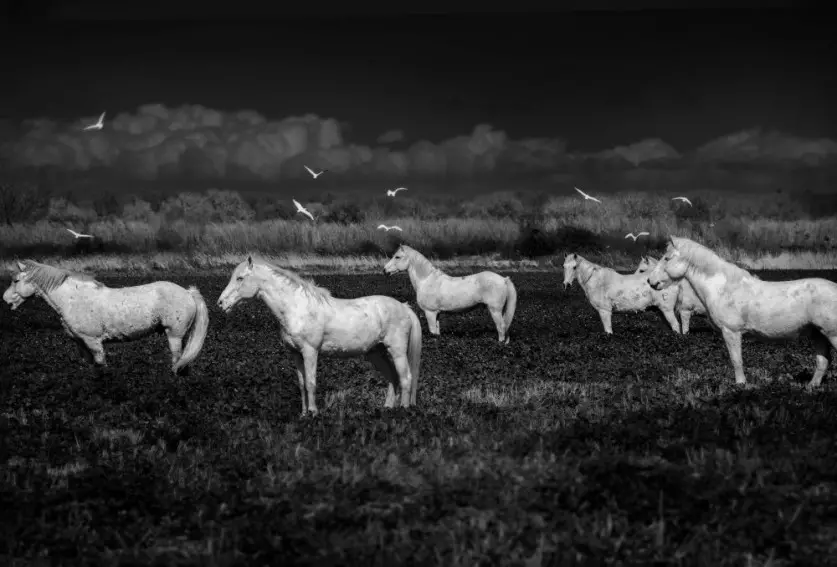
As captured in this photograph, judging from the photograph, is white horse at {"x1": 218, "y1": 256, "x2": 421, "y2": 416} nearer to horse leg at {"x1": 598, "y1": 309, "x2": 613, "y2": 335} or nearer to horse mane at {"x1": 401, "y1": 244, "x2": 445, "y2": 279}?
horse mane at {"x1": 401, "y1": 244, "x2": 445, "y2": 279}

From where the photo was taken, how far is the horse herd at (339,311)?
45.8ft

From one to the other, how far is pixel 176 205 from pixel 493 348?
108555 millimetres

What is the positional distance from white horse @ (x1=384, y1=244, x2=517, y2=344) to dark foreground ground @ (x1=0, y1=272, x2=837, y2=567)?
21.4 ft

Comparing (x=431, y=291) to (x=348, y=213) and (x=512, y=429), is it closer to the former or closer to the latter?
(x=512, y=429)

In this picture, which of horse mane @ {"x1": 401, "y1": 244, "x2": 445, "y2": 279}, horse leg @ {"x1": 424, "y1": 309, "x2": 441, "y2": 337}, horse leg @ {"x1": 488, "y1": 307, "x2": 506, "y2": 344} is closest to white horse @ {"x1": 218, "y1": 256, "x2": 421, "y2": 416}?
horse leg @ {"x1": 488, "y1": 307, "x2": 506, "y2": 344}

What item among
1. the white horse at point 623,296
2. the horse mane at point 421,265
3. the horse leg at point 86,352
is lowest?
the horse leg at point 86,352

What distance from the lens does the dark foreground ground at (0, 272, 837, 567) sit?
24.4 feet

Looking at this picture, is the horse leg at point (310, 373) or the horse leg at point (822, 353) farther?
the horse leg at point (822, 353)

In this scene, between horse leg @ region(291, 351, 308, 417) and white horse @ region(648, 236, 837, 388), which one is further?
white horse @ region(648, 236, 837, 388)

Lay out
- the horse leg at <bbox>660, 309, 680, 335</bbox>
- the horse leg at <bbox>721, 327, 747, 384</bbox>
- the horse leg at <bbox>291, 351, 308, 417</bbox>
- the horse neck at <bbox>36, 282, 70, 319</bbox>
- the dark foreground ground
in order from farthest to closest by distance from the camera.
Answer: the horse leg at <bbox>660, 309, 680, 335</bbox>
the horse neck at <bbox>36, 282, 70, 319</bbox>
the horse leg at <bbox>721, 327, 747, 384</bbox>
the horse leg at <bbox>291, 351, 308, 417</bbox>
the dark foreground ground

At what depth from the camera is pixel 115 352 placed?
71.8 ft

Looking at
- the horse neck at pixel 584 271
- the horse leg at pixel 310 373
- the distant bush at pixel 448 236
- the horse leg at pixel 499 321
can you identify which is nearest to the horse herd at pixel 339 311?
the horse leg at pixel 310 373

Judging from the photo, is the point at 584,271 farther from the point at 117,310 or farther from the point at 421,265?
the point at 117,310

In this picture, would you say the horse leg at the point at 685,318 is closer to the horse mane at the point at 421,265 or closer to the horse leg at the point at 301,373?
the horse mane at the point at 421,265
